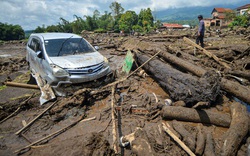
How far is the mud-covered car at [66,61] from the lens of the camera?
16.7ft

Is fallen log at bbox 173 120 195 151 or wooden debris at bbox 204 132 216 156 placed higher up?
fallen log at bbox 173 120 195 151

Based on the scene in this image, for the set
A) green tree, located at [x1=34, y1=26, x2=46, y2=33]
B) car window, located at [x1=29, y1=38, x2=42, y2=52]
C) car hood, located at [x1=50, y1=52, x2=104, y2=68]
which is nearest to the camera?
car hood, located at [x1=50, y1=52, x2=104, y2=68]

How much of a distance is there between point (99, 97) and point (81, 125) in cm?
142

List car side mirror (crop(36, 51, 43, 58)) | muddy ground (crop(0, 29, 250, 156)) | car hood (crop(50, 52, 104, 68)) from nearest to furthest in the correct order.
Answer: muddy ground (crop(0, 29, 250, 156)), car hood (crop(50, 52, 104, 68)), car side mirror (crop(36, 51, 43, 58))

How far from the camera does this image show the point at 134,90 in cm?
600

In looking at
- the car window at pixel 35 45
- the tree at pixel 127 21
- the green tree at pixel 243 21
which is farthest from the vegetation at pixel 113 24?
the car window at pixel 35 45

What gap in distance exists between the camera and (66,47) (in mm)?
6324

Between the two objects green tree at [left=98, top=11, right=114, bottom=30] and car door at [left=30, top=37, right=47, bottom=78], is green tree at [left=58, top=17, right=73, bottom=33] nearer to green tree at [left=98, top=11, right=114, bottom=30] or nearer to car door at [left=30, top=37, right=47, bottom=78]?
green tree at [left=98, top=11, right=114, bottom=30]

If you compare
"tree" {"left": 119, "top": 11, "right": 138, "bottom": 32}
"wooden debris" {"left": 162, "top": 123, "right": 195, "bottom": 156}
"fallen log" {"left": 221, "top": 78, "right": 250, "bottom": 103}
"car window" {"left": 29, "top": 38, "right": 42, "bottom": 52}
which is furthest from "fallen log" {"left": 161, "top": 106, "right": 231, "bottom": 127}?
"tree" {"left": 119, "top": 11, "right": 138, "bottom": 32}

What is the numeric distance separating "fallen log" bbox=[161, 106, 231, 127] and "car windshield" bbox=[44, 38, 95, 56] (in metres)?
4.24

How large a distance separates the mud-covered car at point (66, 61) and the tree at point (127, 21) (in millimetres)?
38066

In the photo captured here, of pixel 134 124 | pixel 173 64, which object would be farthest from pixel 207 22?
pixel 134 124

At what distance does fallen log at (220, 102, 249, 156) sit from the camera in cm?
287

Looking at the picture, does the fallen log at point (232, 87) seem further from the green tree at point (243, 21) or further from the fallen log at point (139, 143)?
the green tree at point (243, 21)
